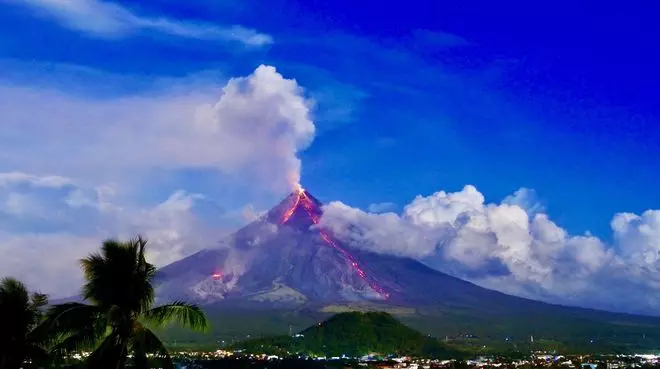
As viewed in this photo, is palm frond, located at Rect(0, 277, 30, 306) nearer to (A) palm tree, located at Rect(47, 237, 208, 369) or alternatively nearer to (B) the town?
(A) palm tree, located at Rect(47, 237, 208, 369)

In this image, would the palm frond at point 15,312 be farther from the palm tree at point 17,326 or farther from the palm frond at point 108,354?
the palm frond at point 108,354

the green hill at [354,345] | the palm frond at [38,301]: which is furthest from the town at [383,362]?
the palm frond at [38,301]

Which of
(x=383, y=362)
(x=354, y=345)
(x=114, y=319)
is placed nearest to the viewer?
(x=114, y=319)

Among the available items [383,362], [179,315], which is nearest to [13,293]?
[179,315]

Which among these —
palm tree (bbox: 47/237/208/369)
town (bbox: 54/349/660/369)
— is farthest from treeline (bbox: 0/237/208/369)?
town (bbox: 54/349/660/369)

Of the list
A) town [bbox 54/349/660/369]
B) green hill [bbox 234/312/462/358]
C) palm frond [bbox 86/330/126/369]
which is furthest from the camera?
green hill [bbox 234/312/462/358]

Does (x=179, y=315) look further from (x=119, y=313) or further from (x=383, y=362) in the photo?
(x=383, y=362)

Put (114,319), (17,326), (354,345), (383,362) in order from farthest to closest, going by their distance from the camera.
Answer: (354,345), (383,362), (17,326), (114,319)
